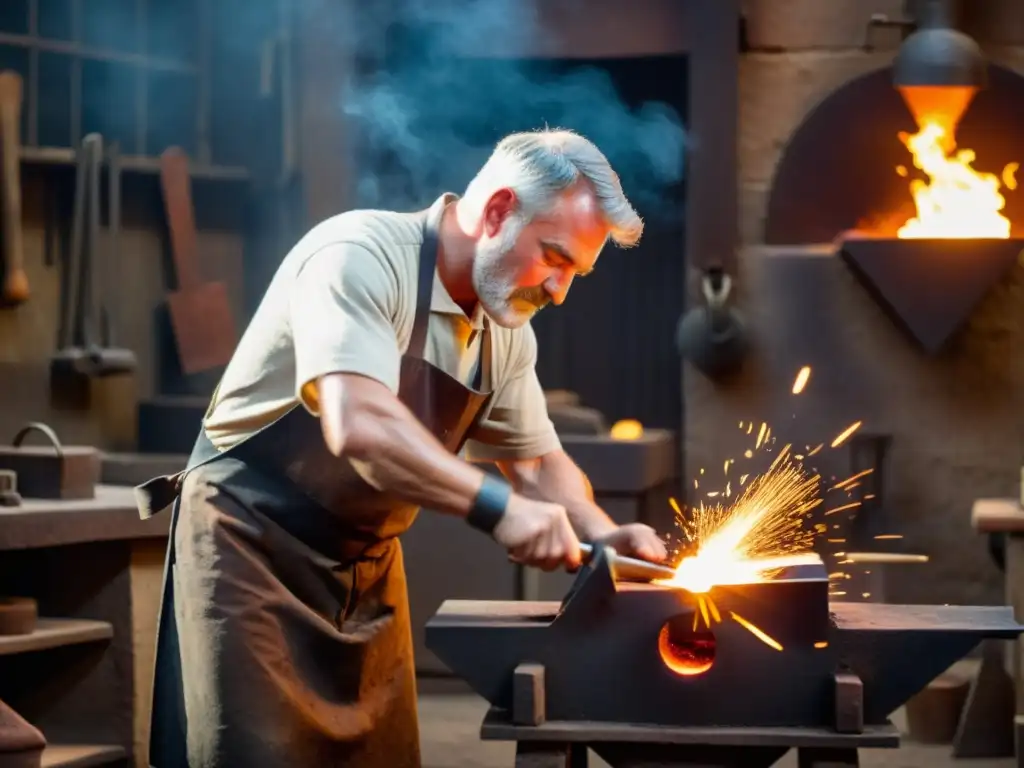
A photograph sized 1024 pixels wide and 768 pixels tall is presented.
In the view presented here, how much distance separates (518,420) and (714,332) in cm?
268

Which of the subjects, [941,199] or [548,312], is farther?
[548,312]

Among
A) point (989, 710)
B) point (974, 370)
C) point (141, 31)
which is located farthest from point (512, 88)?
point (989, 710)

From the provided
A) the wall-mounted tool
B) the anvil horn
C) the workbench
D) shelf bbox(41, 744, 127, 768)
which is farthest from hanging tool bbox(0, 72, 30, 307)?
the anvil horn

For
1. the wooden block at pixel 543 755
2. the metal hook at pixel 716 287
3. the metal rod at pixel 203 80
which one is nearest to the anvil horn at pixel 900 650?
the wooden block at pixel 543 755

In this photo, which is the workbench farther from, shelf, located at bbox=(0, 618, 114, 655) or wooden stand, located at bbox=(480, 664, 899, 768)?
wooden stand, located at bbox=(480, 664, 899, 768)

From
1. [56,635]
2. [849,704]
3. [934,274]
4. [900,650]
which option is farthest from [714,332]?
[849,704]

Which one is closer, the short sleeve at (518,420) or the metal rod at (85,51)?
the short sleeve at (518,420)

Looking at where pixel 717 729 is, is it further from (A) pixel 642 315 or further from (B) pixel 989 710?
(A) pixel 642 315

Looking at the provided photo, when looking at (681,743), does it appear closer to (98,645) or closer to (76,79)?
(98,645)

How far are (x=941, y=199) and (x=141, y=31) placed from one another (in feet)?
10.2

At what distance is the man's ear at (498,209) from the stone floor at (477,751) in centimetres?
244

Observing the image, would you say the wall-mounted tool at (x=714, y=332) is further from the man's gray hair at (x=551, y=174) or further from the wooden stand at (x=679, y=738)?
the wooden stand at (x=679, y=738)

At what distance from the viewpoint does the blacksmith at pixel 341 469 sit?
9.45ft

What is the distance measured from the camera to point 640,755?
3.06 m
